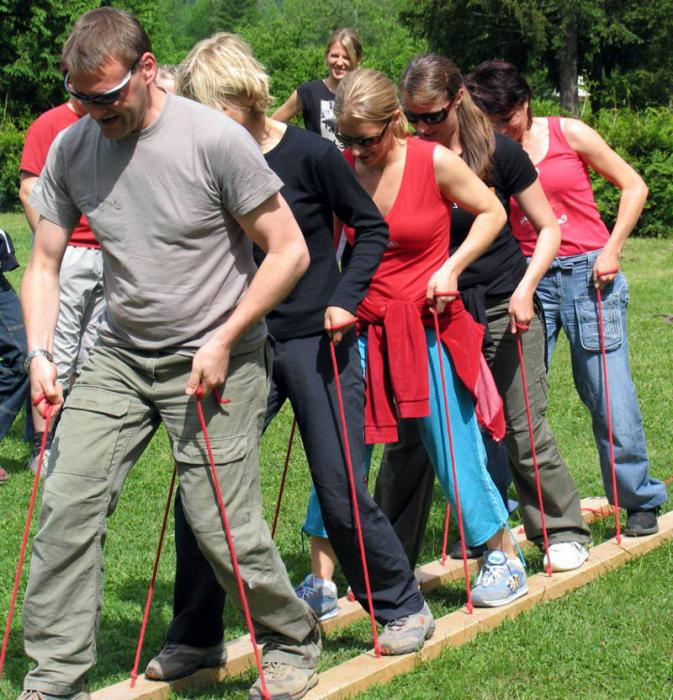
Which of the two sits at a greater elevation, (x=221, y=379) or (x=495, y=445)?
(x=221, y=379)

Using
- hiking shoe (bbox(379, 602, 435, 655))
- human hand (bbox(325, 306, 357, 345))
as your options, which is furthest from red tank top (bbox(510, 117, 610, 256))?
hiking shoe (bbox(379, 602, 435, 655))

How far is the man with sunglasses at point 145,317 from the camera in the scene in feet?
11.4

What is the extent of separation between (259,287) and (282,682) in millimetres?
1309

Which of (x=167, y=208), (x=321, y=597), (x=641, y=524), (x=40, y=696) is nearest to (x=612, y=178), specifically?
(x=641, y=524)

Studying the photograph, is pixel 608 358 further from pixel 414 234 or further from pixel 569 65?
pixel 569 65

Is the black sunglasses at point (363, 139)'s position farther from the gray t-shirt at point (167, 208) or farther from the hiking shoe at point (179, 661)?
the hiking shoe at point (179, 661)

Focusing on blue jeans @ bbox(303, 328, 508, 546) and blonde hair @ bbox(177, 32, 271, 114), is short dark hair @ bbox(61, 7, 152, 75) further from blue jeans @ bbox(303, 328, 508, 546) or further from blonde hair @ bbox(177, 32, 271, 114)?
blue jeans @ bbox(303, 328, 508, 546)

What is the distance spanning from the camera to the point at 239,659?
14.0 ft

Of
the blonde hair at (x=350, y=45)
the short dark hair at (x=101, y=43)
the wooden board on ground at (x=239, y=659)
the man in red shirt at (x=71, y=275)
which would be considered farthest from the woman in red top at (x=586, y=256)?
the blonde hair at (x=350, y=45)

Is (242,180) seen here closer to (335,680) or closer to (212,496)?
(212,496)

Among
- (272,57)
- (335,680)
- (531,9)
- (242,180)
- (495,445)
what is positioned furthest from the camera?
(272,57)

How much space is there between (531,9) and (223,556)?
38992 millimetres

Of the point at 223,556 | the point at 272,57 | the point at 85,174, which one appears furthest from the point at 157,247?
the point at 272,57

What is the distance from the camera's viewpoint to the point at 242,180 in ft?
11.5
